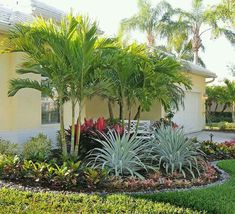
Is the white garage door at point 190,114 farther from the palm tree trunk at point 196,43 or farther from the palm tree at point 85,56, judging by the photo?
the palm tree at point 85,56

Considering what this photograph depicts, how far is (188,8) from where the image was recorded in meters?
34.2

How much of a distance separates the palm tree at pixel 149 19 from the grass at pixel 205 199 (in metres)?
26.8

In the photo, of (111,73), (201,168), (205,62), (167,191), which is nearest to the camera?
(167,191)

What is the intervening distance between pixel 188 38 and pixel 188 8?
9.90ft

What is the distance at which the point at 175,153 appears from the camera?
8859 mm

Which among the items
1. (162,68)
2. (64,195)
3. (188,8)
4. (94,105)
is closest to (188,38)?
(188,8)

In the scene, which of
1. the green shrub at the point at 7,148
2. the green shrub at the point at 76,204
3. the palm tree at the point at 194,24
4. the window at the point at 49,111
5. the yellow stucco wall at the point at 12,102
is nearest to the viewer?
the green shrub at the point at 76,204

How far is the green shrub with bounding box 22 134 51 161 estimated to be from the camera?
28.8 feet

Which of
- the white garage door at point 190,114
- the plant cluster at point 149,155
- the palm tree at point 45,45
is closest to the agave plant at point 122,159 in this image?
the plant cluster at point 149,155

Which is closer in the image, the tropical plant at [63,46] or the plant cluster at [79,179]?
the plant cluster at [79,179]

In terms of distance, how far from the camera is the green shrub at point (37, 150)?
879 centimetres

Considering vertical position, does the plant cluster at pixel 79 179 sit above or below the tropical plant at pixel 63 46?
below

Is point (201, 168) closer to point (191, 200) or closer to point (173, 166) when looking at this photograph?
point (173, 166)

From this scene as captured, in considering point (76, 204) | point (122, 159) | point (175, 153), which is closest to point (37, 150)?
point (122, 159)
